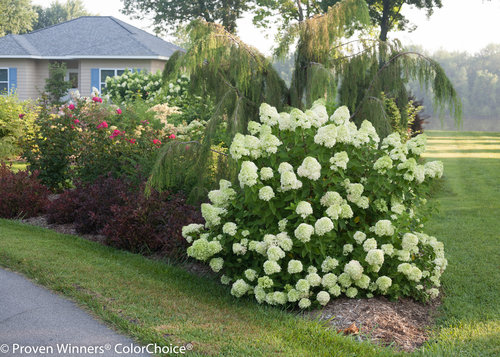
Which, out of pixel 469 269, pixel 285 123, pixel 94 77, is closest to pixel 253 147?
pixel 285 123

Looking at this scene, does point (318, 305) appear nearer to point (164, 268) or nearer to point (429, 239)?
point (429, 239)

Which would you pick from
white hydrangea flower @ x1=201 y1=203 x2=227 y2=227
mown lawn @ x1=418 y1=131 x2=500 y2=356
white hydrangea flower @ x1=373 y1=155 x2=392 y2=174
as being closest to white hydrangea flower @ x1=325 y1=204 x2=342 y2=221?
white hydrangea flower @ x1=373 y1=155 x2=392 y2=174

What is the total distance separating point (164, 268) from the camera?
566cm

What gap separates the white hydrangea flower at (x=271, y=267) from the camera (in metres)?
4.46

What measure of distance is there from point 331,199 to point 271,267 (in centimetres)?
78

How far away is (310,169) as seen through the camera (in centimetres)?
449

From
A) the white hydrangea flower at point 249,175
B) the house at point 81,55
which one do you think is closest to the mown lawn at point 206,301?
the white hydrangea flower at point 249,175

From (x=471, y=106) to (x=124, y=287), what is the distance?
205ft

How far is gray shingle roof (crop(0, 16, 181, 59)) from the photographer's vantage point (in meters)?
23.2

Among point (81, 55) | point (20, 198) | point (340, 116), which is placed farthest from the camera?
point (81, 55)

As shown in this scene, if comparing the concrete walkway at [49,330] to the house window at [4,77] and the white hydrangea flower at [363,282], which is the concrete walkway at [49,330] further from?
the house window at [4,77]

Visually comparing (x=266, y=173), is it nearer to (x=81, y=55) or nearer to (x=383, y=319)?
(x=383, y=319)

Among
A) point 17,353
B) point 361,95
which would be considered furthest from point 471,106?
point 17,353

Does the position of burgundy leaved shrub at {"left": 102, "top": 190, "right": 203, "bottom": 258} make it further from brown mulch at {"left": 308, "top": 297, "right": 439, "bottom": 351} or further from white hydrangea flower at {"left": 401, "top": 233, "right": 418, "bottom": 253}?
white hydrangea flower at {"left": 401, "top": 233, "right": 418, "bottom": 253}
